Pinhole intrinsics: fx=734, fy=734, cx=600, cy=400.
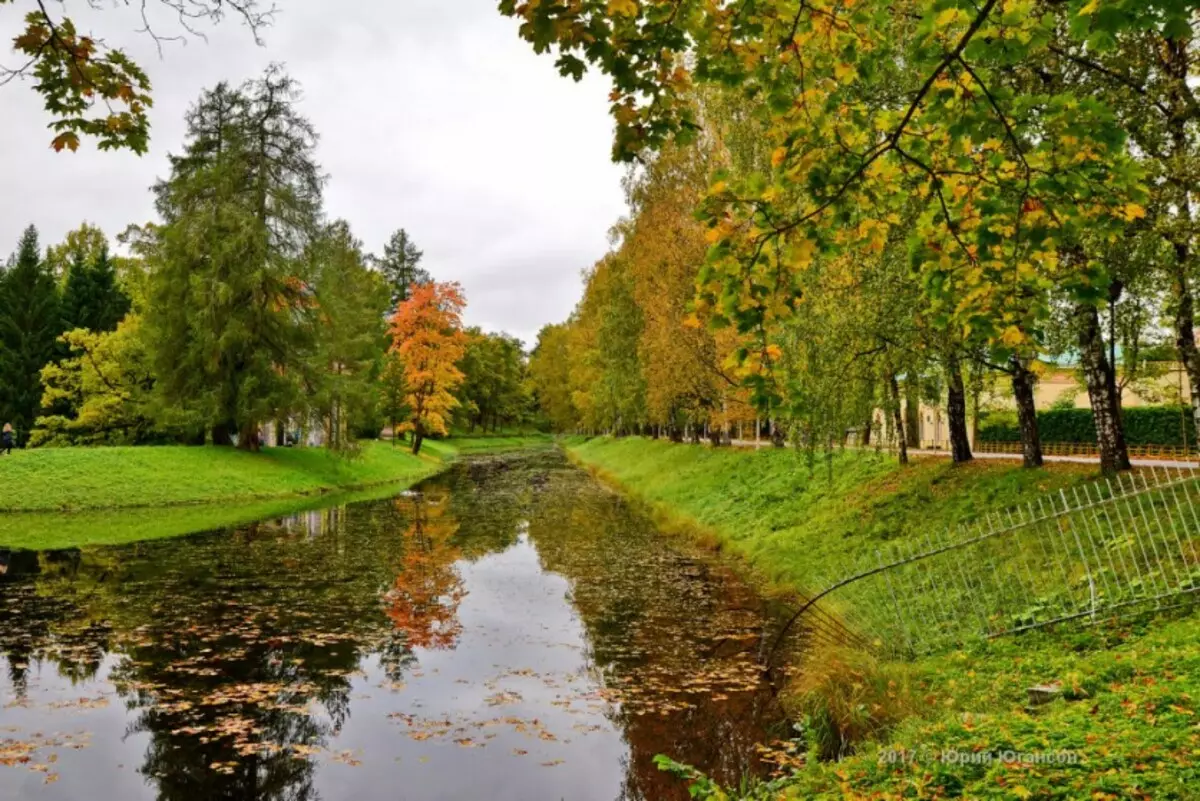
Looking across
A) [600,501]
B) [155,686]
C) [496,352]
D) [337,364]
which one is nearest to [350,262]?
[337,364]

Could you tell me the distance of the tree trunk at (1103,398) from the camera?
12781 millimetres

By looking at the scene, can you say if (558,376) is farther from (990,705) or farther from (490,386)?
(990,705)

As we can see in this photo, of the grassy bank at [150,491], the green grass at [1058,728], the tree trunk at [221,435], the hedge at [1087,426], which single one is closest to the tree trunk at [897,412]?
the green grass at [1058,728]

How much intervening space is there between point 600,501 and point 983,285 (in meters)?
26.8

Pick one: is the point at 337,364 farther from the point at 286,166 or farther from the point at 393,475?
the point at 286,166

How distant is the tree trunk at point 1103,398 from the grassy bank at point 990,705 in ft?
1.94

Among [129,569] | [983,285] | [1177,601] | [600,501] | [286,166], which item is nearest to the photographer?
[983,285]

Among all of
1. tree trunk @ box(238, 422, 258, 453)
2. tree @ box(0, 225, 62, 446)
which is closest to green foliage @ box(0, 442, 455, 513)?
tree trunk @ box(238, 422, 258, 453)

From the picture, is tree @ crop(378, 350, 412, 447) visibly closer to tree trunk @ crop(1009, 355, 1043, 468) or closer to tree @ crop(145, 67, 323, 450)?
tree @ crop(145, 67, 323, 450)

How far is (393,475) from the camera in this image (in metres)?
41.4

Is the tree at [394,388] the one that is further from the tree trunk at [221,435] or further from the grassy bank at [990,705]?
the grassy bank at [990,705]

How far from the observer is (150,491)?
26.5 meters

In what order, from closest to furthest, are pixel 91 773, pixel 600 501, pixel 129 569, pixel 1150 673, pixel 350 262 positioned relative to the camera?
pixel 1150 673
pixel 91 773
pixel 129 569
pixel 600 501
pixel 350 262

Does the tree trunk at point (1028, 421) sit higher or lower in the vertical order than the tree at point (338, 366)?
lower
